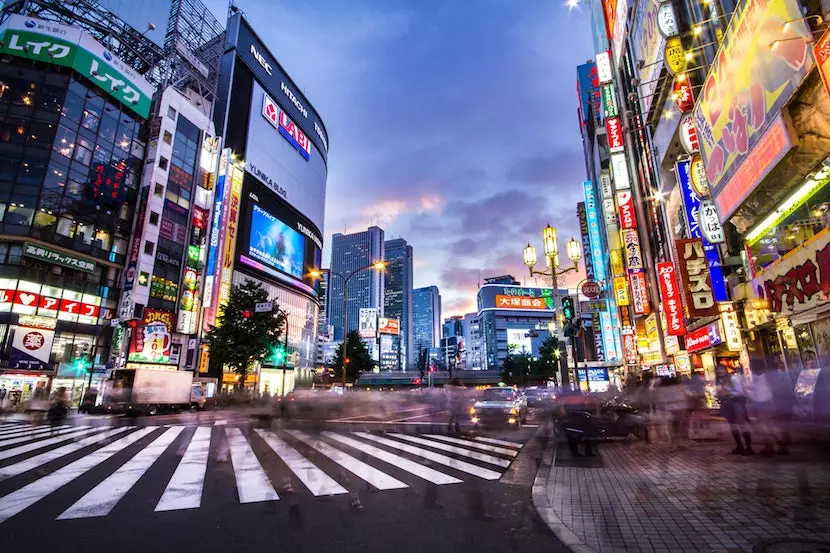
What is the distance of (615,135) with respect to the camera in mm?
31219

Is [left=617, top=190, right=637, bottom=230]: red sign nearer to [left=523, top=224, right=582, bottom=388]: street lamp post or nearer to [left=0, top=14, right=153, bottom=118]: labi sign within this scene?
[left=523, top=224, right=582, bottom=388]: street lamp post

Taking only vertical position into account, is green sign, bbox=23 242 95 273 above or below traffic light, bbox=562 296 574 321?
above

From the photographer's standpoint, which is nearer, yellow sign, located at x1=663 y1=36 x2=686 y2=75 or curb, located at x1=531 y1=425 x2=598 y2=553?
curb, located at x1=531 y1=425 x2=598 y2=553

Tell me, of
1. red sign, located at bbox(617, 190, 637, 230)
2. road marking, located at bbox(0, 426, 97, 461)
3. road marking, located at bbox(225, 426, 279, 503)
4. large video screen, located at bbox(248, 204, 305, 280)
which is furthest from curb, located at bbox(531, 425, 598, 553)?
large video screen, located at bbox(248, 204, 305, 280)

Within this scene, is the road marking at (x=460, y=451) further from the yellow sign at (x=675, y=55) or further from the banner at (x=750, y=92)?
the yellow sign at (x=675, y=55)

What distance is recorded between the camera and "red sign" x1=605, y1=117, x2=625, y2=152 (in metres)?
31.1

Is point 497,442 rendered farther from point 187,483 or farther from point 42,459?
point 42,459

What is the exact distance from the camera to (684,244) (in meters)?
17.6

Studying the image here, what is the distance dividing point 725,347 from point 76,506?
22.1 metres

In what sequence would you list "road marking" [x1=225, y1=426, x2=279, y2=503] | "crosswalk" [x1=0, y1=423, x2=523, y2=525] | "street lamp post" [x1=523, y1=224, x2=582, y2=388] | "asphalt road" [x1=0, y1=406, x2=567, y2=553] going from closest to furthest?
1. "asphalt road" [x1=0, y1=406, x2=567, y2=553]
2. "road marking" [x1=225, y1=426, x2=279, y2=503]
3. "crosswalk" [x1=0, y1=423, x2=523, y2=525]
4. "street lamp post" [x1=523, y1=224, x2=582, y2=388]

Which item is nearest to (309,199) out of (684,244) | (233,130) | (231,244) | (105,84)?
(233,130)

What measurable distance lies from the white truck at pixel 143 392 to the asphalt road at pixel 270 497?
16.5 m

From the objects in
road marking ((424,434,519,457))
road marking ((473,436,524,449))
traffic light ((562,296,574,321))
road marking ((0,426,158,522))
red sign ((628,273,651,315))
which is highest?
red sign ((628,273,651,315))

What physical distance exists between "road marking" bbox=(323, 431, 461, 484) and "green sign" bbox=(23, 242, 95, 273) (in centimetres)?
3549
